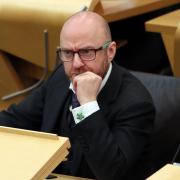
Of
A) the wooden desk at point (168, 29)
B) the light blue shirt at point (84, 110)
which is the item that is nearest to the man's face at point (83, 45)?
the light blue shirt at point (84, 110)

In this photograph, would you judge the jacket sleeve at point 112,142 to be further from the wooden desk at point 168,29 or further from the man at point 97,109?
the wooden desk at point 168,29

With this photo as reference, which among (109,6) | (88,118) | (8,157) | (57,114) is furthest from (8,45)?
(8,157)

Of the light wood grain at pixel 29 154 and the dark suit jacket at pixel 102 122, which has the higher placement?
the light wood grain at pixel 29 154

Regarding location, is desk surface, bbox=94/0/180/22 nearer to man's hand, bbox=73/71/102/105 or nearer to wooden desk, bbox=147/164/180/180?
man's hand, bbox=73/71/102/105

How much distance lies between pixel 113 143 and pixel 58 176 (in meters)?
0.16

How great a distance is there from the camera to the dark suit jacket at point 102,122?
4.43ft

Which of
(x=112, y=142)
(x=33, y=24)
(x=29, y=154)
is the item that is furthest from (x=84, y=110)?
(x=33, y=24)

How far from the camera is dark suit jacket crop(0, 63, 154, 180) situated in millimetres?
1352

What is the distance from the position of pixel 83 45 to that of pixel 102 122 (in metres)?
0.23

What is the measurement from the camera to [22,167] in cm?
107

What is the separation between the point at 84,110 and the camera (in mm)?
1365

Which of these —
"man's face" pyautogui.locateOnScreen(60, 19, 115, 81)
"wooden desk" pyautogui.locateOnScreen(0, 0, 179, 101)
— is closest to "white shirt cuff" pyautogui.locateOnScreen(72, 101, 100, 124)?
"man's face" pyautogui.locateOnScreen(60, 19, 115, 81)

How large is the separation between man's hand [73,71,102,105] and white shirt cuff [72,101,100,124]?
0.02 meters

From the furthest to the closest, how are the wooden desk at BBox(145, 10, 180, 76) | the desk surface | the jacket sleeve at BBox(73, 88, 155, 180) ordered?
the desk surface → the wooden desk at BBox(145, 10, 180, 76) → the jacket sleeve at BBox(73, 88, 155, 180)
